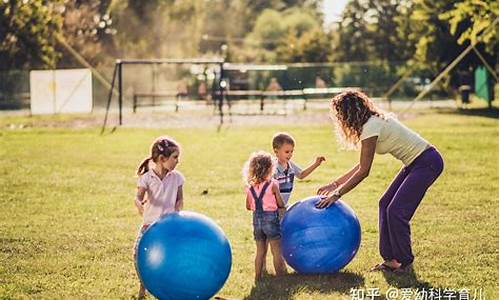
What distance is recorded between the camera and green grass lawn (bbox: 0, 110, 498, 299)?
830 cm

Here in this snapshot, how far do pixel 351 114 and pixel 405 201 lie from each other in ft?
3.38

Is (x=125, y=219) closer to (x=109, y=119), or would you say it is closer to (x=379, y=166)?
(x=379, y=166)

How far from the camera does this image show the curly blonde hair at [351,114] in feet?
27.7

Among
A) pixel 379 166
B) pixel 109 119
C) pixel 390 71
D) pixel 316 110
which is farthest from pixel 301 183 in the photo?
pixel 390 71

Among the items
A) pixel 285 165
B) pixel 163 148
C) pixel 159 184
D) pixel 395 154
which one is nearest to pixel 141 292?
pixel 159 184

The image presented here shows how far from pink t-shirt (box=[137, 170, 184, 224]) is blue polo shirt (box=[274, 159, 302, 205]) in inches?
55.6

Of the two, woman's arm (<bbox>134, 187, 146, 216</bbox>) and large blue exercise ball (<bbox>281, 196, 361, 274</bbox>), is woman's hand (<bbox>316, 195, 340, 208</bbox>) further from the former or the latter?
woman's arm (<bbox>134, 187, 146, 216</bbox>)

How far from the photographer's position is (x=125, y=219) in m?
12.2

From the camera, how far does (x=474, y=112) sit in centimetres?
3816

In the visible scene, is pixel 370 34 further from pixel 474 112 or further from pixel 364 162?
pixel 364 162

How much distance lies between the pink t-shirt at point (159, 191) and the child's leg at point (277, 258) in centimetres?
114

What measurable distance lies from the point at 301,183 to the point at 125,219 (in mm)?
4597

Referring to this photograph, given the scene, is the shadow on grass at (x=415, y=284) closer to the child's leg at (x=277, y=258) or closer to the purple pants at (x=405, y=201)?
the purple pants at (x=405, y=201)

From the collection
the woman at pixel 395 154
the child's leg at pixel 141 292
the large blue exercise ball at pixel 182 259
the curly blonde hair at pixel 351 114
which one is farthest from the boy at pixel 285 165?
the child's leg at pixel 141 292
